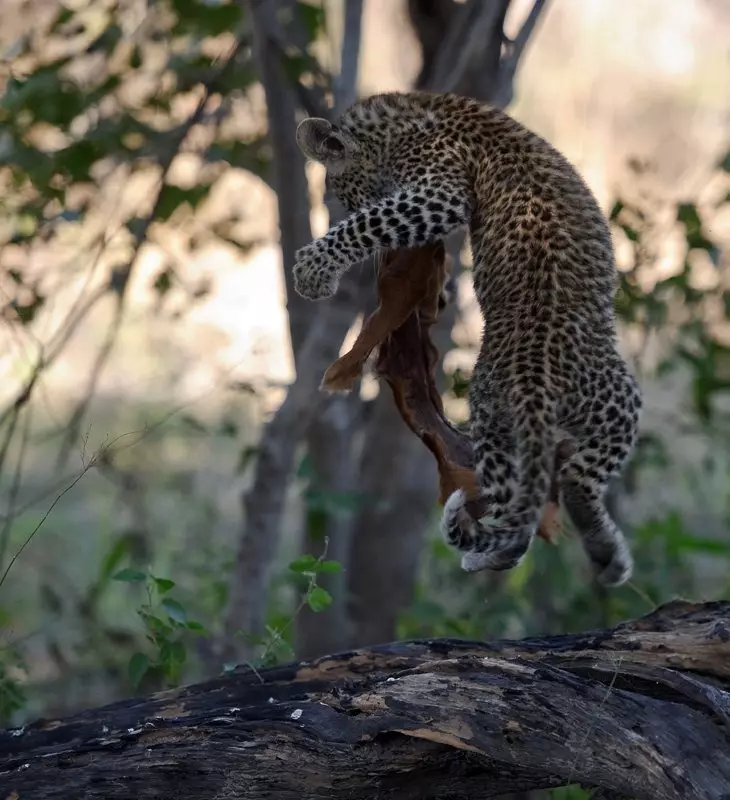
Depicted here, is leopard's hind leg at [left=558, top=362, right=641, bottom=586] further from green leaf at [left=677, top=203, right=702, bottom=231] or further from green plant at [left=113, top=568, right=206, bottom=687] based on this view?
green leaf at [left=677, top=203, right=702, bottom=231]

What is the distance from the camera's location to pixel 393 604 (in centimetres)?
725

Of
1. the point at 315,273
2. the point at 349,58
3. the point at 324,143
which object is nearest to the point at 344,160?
the point at 324,143

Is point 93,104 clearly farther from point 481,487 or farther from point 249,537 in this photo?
point 481,487

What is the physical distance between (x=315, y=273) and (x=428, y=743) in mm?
1779

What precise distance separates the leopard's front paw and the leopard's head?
64 centimetres

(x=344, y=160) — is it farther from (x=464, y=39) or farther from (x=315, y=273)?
(x=464, y=39)

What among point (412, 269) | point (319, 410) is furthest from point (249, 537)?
point (412, 269)

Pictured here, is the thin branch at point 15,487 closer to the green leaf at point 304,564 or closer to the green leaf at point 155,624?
the green leaf at point 155,624

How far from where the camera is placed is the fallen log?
337 centimetres

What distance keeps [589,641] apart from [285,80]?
3157 millimetres

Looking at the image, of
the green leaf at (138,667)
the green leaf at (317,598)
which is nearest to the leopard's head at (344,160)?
the green leaf at (317,598)

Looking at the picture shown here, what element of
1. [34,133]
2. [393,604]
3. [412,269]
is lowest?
[393,604]

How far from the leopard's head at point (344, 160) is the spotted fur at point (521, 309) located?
427 mm

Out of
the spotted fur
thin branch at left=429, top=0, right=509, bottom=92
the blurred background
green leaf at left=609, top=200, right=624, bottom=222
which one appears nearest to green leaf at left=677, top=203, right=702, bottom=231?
the blurred background
